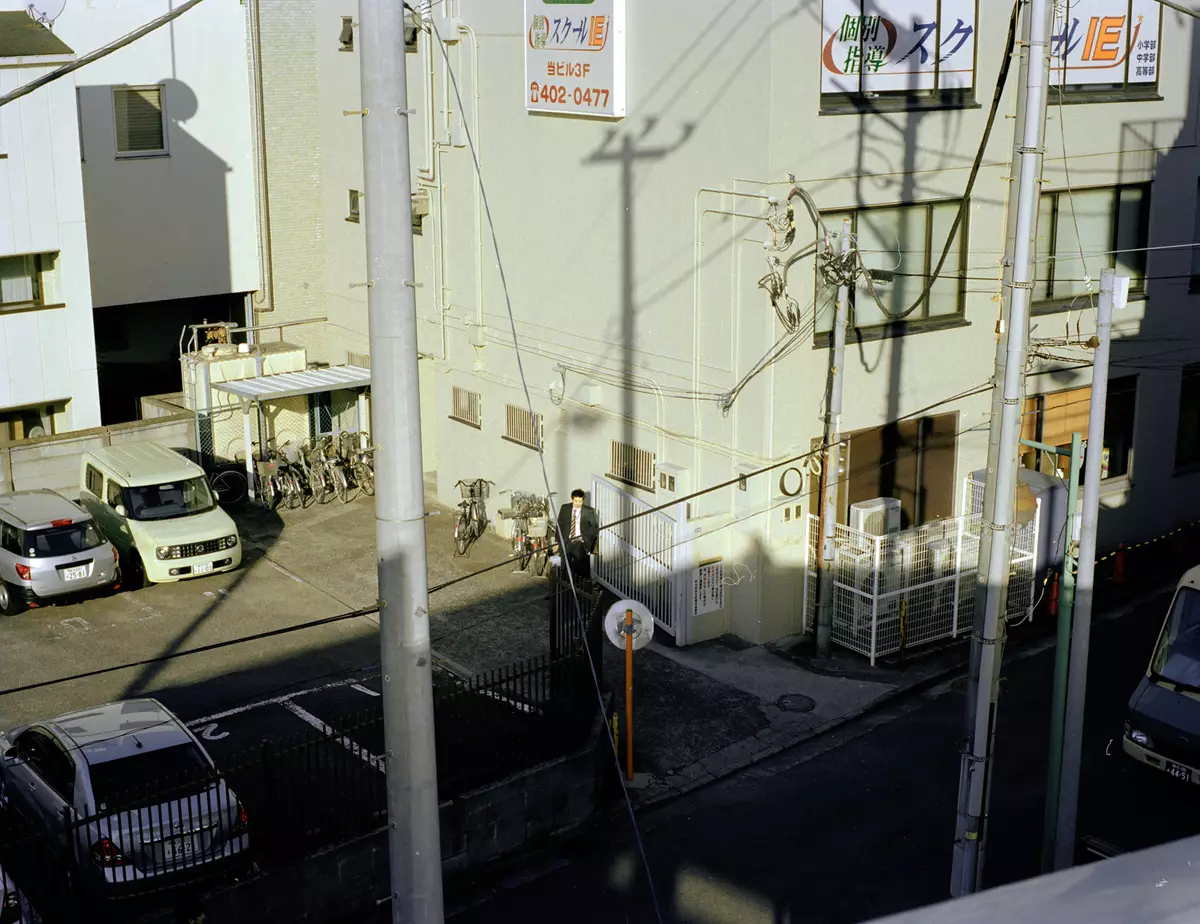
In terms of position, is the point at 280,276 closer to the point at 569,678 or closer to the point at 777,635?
the point at 777,635

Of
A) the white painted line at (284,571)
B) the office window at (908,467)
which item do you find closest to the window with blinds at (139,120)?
the white painted line at (284,571)

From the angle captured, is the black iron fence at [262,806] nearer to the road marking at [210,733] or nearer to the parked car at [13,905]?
the parked car at [13,905]

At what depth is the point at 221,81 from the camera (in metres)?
28.4

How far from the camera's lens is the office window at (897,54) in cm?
1739

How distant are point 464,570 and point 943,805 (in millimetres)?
8868

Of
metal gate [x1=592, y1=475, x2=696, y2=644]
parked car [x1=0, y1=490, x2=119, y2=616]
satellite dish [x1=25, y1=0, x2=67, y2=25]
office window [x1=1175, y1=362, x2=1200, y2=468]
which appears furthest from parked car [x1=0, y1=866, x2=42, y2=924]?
office window [x1=1175, y1=362, x2=1200, y2=468]

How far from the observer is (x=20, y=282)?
77.7 ft

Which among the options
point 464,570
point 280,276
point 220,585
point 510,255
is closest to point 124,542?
point 220,585

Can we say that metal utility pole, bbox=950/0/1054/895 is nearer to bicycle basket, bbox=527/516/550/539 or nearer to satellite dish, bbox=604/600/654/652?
satellite dish, bbox=604/600/654/652

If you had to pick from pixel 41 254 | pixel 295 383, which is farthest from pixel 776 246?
pixel 41 254

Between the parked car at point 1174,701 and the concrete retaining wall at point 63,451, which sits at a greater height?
the concrete retaining wall at point 63,451

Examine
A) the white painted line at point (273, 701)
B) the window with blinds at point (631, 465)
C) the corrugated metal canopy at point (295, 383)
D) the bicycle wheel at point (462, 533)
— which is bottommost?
Result: the white painted line at point (273, 701)

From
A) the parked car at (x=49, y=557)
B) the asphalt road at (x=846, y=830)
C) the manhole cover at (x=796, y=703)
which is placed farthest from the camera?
the parked car at (x=49, y=557)

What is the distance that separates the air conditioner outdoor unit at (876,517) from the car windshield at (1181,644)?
4.02m
